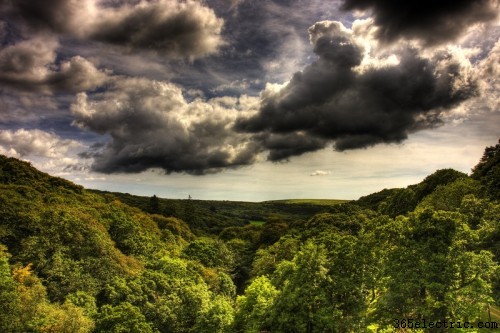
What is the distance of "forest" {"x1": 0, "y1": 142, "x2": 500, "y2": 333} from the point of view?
33.0 m

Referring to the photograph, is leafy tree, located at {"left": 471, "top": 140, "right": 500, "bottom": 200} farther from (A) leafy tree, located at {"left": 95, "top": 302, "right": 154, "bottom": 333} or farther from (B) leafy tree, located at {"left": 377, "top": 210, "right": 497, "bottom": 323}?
(A) leafy tree, located at {"left": 95, "top": 302, "right": 154, "bottom": 333}

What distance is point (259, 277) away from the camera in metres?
56.9

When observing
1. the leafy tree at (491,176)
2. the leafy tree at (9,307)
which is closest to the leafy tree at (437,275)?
the leafy tree at (491,176)

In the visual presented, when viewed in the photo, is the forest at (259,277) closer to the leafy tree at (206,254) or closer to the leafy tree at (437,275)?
the leafy tree at (437,275)

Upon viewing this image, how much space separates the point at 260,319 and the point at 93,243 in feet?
112

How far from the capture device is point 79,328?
1453 inches

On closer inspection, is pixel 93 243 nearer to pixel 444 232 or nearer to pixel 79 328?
pixel 79 328

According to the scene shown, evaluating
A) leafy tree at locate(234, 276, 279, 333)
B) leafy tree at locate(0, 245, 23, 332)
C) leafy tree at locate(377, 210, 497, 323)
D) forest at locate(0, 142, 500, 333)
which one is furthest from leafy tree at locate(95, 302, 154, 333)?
leafy tree at locate(377, 210, 497, 323)

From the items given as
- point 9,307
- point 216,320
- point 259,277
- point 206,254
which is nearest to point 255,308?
point 216,320

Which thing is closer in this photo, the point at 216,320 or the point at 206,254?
the point at 216,320

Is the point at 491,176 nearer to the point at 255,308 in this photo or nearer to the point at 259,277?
the point at 259,277

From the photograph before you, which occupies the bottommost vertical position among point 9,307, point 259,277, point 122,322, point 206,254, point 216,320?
point 216,320

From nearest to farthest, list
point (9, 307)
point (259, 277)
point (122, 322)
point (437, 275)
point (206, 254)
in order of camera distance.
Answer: point (437, 275), point (9, 307), point (122, 322), point (259, 277), point (206, 254)

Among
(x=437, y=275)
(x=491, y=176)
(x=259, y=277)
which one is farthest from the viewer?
(x=491, y=176)
